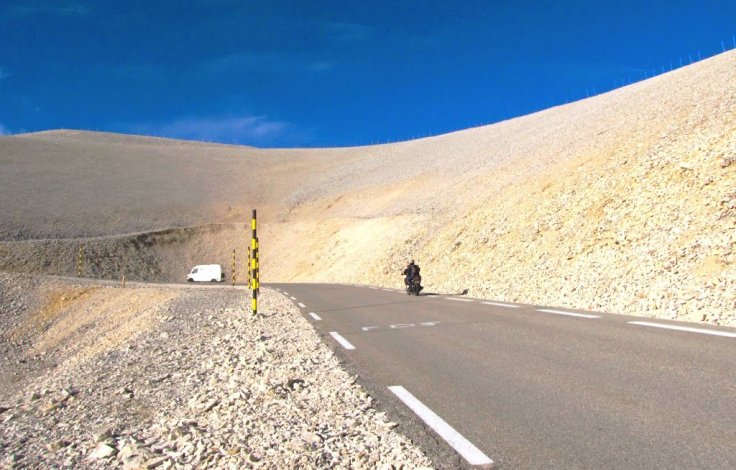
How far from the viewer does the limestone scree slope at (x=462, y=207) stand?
54.3 ft

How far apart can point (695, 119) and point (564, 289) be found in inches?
574

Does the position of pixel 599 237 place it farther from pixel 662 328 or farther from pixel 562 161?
pixel 562 161

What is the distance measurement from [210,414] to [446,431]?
2401 mm

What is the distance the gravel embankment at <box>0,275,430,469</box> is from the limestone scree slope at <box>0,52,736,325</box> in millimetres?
8146

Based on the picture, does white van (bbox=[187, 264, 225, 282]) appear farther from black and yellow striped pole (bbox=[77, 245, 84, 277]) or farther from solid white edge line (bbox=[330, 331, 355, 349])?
solid white edge line (bbox=[330, 331, 355, 349])

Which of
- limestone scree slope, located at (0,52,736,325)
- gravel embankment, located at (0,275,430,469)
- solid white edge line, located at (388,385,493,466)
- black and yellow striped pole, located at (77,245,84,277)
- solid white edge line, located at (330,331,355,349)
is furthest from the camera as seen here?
black and yellow striped pole, located at (77,245,84,277)

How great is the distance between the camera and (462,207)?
133ft

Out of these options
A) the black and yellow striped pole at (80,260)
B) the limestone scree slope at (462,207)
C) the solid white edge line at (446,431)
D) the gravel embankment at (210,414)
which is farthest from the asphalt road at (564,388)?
the black and yellow striped pole at (80,260)

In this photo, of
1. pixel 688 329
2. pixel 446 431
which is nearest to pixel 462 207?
pixel 688 329

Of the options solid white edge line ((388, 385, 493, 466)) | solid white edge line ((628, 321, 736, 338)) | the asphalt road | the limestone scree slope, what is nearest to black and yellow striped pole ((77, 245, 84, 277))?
the limestone scree slope

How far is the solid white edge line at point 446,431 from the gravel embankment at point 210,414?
1.05ft

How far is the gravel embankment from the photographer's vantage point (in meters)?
4.31

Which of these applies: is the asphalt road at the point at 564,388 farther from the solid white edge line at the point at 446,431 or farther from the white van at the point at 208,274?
the white van at the point at 208,274

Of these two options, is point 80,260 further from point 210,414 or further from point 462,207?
point 210,414
